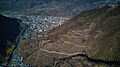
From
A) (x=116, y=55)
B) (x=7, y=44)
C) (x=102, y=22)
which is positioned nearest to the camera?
(x=116, y=55)

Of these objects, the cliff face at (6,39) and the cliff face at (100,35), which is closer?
the cliff face at (100,35)

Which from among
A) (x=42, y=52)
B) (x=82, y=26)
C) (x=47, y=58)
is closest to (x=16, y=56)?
(x=42, y=52)

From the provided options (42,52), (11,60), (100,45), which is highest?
(100,45)

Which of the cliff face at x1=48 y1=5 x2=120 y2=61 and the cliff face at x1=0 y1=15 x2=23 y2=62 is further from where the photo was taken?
the cliff face at x1=0 y1=15 x2=23 y2=62

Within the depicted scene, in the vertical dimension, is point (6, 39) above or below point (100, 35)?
below

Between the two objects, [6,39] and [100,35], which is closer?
[100,35]

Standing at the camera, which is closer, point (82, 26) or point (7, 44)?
point (82, 26)

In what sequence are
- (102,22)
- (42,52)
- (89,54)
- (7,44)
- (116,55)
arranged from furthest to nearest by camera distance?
1. (7,44)
2. (102,22)
3. (42,52)
4. (89,54)
5. (116,55)

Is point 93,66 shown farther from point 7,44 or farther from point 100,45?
point 7,44

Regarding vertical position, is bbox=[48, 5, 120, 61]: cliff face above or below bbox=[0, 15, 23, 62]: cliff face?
above

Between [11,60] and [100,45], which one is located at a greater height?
[100,45]

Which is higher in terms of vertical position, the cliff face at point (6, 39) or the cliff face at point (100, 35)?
the cliff face at point (100, 35)
